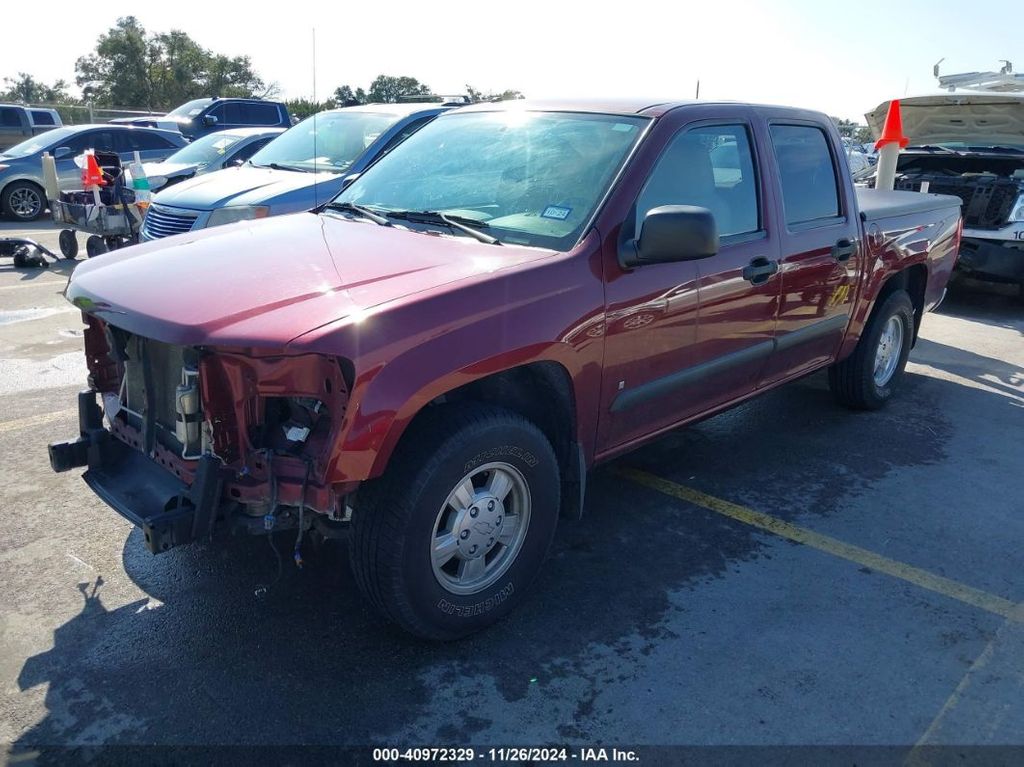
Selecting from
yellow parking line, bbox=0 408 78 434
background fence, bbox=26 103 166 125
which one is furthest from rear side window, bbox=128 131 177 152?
background fence, bbox=26 103 166 125

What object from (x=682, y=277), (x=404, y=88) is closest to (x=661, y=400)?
(x=682, y=277)

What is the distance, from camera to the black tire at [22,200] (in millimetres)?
14297

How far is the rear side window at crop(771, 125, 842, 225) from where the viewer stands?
14.6 feet

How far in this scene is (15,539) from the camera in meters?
3.68

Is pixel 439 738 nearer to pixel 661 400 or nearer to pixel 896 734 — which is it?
pixel 896 734

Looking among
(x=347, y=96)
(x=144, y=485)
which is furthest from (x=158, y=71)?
(x=144, y=485)

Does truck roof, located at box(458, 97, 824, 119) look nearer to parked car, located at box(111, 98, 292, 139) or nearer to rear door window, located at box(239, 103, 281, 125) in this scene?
parked car, located at box(111, 98, 292, 139)

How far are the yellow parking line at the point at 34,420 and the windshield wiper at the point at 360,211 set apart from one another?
2.22 m

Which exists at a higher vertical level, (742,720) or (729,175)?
(729,175)

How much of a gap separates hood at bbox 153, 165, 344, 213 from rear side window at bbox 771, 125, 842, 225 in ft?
13.9

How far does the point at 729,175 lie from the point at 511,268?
1.56 metres

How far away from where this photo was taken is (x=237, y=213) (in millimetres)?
7438

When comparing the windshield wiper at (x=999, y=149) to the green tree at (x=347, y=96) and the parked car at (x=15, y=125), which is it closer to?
the green tree at (x=347, y=96)

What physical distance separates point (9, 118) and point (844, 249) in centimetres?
2099
